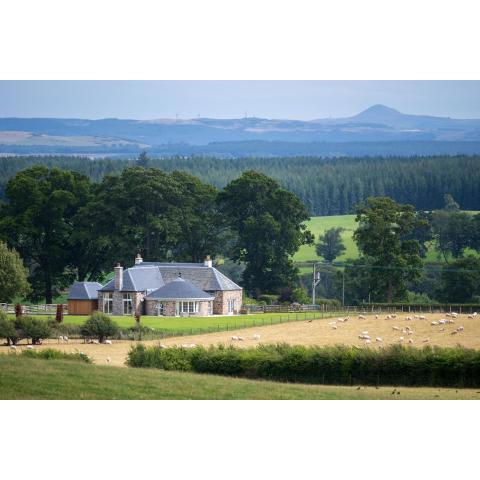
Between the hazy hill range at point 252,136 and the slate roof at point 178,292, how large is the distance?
9.09 meters

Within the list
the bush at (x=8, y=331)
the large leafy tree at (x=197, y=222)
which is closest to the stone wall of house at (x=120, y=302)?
the large leafy tree at (x=197, y=222)

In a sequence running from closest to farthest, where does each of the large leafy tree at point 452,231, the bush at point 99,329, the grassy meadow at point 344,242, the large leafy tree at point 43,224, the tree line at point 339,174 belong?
the bush at point 99,329, the large leafy tree at point 43,224, the large leafy tree at point 452,231, the tree line at point 339,174, the grassy meadow at point 344,242

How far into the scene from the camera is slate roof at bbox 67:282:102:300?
54344mm

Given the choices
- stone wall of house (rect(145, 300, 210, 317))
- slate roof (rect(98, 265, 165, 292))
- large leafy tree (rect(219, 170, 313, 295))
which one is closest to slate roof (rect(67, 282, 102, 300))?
slate roof (rect(98, 265, 165, 292))

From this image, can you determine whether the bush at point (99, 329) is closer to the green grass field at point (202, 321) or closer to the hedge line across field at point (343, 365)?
the green grass field at point (202, 321)

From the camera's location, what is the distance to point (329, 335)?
42906mm

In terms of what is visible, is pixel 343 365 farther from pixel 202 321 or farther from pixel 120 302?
pixel 120 302

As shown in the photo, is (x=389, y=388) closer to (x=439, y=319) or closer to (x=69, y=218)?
(x=439, y=319)

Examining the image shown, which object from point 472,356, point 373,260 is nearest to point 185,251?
point 373,260

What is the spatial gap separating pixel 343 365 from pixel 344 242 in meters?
51.6

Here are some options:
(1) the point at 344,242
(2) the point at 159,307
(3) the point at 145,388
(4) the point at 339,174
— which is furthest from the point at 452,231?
(3) the point at 145,388

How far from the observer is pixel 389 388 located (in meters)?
30.1

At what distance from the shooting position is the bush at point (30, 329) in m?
39.7

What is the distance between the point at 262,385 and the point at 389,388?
308cm
